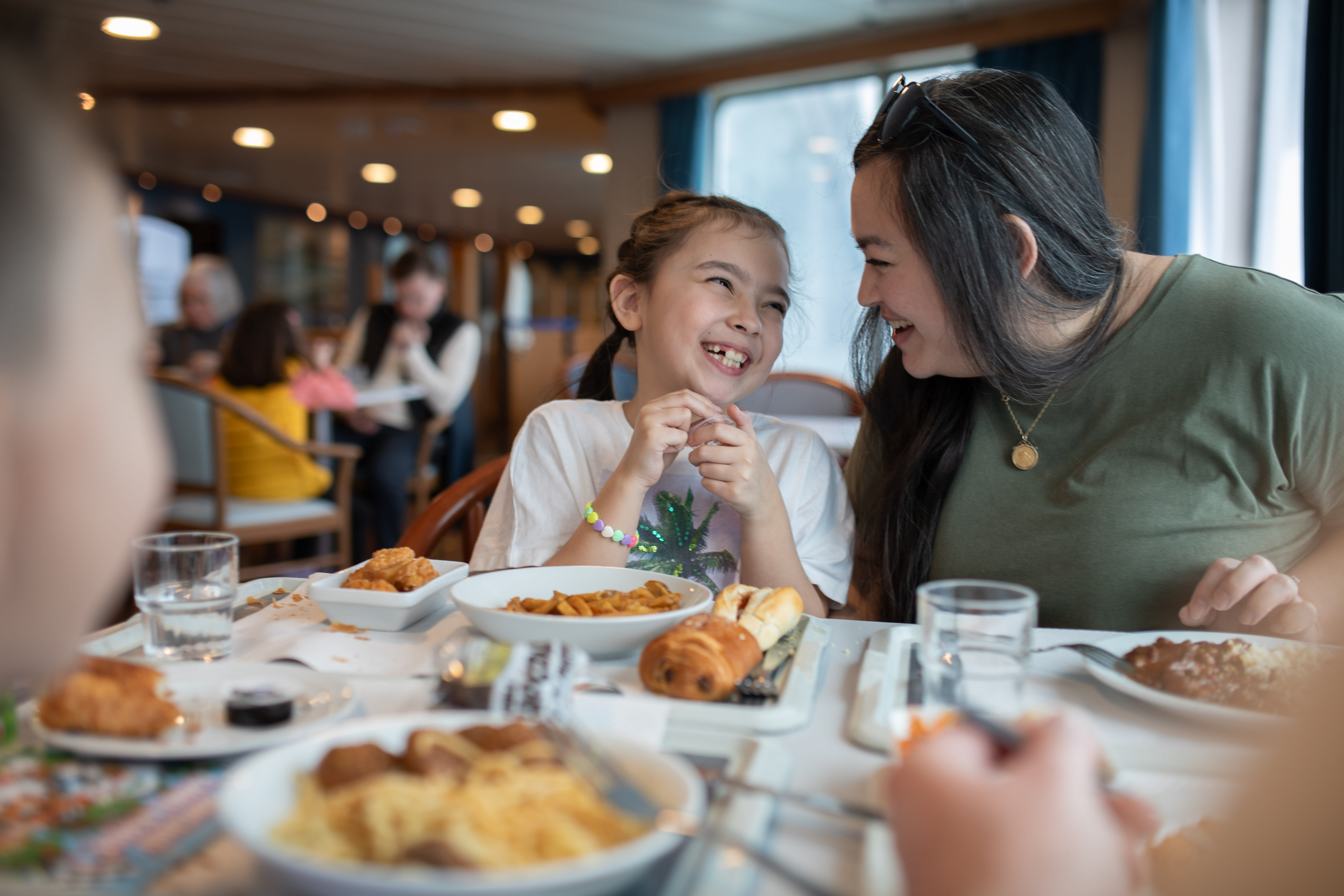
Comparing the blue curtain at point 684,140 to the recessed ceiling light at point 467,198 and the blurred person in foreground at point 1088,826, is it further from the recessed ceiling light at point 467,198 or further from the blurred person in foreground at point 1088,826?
the blurred person in foreground at point 1088,826

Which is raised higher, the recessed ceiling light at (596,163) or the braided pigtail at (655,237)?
the recessed ceiling light at (596,163)

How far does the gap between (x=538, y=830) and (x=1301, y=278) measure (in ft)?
11.6

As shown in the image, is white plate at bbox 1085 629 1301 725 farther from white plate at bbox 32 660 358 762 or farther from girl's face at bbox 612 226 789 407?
girl's face at bbox 612 226 789 407

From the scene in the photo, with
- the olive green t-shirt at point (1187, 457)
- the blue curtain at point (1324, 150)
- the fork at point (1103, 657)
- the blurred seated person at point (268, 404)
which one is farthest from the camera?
the blurred seated person at point (268, 404)

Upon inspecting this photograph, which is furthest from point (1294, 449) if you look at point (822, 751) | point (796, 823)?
point (796, 823)

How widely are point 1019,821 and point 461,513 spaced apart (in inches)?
56.1

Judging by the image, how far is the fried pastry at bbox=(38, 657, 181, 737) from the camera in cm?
66

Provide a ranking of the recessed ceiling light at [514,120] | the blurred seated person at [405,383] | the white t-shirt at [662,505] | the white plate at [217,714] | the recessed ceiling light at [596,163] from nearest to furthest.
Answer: the white plate at [217,714]
the white t-shirt at [662,505]
the blurred seated person at [405,383]
the recessed ceiling light at [514,120]
the recessed ceiling light at [596,163]

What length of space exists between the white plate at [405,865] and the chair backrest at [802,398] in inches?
93.3

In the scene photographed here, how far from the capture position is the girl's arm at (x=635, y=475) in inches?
53.6

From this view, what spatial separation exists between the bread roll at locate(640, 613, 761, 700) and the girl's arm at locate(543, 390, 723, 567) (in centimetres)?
51

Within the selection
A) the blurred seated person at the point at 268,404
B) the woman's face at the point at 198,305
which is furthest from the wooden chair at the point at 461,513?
the woman's face at the point at 198,305

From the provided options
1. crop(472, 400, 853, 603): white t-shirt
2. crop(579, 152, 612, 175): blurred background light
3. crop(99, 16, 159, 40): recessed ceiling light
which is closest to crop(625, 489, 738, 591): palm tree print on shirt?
crop(472, 400, 853, 603): white t-shirt

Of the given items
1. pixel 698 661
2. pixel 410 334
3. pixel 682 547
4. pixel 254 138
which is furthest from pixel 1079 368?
pixel 254 138
